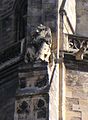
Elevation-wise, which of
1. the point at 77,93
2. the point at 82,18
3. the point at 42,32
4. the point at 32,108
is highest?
the point at 82,18

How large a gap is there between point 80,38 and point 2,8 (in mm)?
3875

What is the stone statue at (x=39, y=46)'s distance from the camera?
59.3 ft

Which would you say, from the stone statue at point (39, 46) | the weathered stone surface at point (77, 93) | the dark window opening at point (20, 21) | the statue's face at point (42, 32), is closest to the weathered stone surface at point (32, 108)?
the stone statue at point (39, 46)

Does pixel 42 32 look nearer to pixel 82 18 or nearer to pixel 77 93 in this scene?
pixel 77 93

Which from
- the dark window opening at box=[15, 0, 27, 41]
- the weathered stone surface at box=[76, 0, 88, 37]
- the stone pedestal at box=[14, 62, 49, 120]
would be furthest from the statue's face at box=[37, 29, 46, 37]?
the dark window opening at box=[15, 0, 27, 41]

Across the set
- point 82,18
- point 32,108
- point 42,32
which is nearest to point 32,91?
point 32,108

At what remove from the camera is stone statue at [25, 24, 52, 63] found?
59.3ft

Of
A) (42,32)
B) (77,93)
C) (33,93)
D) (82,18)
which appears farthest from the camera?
(82,18)

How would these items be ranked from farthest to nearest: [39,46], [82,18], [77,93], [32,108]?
[82,18] < [77,93] < [39,46] < [32,108]

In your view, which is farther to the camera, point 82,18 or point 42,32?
point 82,18

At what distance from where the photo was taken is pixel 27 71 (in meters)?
17.9

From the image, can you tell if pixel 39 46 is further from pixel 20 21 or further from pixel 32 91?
pixel 20 21

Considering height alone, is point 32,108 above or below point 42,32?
below

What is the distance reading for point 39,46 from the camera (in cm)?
1816
